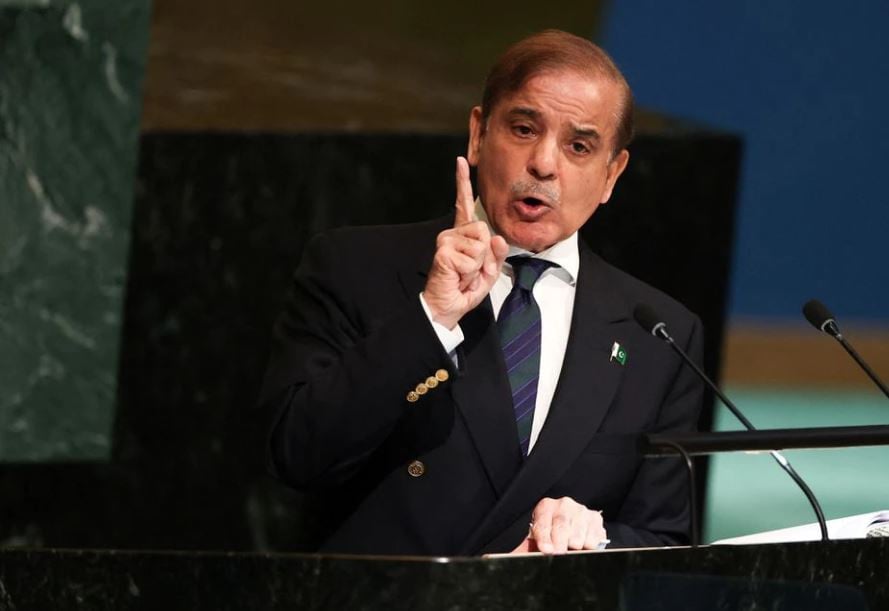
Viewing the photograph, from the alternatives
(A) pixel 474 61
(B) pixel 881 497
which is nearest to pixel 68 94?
(A) pixel 474 61

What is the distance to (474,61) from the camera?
3.96m

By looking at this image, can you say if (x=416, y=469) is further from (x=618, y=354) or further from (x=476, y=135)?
(x=476, y=135)

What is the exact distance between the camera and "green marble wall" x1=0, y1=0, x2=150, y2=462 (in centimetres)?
381

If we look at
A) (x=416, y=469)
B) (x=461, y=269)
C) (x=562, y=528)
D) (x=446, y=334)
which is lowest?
(x=416, y=469)

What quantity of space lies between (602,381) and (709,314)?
5.24ft

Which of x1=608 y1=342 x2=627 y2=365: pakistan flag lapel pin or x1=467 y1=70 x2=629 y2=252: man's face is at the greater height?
x1=467 y1=70 x2=629 y2=252: man's face

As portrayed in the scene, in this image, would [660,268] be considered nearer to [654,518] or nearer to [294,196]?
[294,196]

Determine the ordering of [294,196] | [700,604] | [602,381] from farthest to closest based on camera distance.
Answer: [294,196] < [602,381] < [700,604]

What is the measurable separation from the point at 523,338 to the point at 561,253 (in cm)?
15

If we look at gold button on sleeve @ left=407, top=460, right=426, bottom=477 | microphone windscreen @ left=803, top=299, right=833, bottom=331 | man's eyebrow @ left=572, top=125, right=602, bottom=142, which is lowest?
gold button on sleeve @ left=407, top=460, right=426, bottom=477

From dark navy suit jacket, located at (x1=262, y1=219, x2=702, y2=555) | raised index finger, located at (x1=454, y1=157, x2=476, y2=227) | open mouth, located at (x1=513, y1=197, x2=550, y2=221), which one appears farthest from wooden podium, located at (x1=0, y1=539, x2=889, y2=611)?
open mouth, located at (x1=513, y1=197, x2=550, y2=221)

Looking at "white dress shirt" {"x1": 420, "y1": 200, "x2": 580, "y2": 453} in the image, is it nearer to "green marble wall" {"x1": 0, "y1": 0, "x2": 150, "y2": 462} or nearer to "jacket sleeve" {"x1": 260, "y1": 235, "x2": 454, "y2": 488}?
"jacket sleeve" {"x1": 260, "y1": 235, "x2": 454, "y2": 488}

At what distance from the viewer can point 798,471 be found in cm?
409

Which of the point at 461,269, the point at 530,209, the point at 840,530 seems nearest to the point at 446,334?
the point at 461,269
